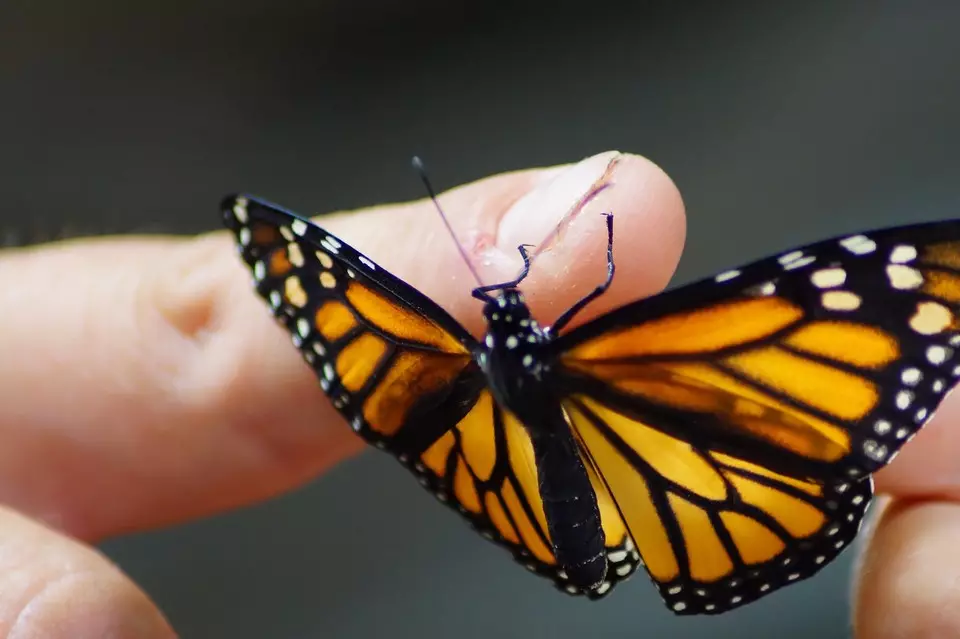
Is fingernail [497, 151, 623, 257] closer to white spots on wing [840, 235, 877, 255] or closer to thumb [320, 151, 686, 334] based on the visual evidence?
thumb [320, 151, 686, 334]

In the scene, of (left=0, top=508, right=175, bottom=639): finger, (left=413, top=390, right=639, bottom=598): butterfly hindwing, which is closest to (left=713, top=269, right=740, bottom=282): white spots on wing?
(left=413, top=390, right=639, bottom=598): butterfly hindwing

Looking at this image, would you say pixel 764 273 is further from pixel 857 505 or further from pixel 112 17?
pixel 112 17

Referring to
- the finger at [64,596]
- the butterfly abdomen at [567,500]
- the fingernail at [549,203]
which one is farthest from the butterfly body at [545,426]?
the finger at [64,596]

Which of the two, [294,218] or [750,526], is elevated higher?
[294,218]

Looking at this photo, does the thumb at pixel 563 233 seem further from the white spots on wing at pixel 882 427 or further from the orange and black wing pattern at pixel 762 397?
the white spots on wing at pixel 882 427

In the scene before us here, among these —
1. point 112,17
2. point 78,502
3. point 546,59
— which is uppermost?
point 112,17

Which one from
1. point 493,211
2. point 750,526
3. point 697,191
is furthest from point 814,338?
point 697,191
